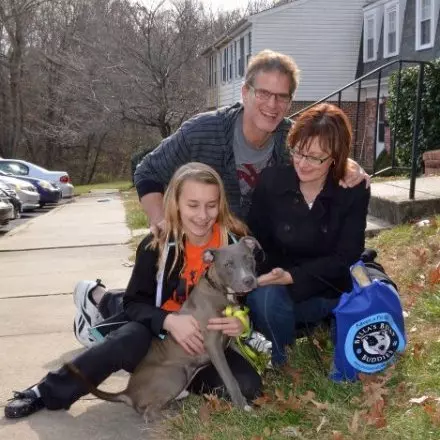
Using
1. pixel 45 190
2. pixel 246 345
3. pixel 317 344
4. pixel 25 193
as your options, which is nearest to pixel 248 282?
pixel 246 345

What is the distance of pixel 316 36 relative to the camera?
26000mm

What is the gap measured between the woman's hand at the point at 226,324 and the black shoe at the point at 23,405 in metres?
1.04

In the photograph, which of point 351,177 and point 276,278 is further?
point 351,177

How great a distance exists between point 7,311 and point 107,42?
26.3 meters

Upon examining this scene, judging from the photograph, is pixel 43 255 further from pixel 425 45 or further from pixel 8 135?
pixel 8 135

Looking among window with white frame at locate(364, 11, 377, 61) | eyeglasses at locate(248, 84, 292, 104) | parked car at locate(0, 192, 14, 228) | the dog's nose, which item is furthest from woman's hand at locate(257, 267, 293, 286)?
window with white frame at locate(364, 11, 377, 61)

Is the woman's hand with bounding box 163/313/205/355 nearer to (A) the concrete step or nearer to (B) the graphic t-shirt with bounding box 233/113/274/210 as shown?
(B) the graphic t-shirt with bounding box 233/113/274/210

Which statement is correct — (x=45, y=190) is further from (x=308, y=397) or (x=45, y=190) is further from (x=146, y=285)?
(x=308, y=397)

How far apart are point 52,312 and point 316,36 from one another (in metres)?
22.0

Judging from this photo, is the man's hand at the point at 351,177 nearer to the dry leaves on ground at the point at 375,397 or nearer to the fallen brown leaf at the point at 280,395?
the dry leaves on ground at the point at 375,397

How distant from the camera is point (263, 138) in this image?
173 inches

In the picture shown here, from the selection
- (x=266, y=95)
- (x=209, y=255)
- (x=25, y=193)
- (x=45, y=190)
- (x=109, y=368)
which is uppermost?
(x=266, y=95)

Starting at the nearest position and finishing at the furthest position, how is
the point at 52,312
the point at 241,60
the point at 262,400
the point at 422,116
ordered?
the point at 262,400 → the point at 52,312 → the point at 422,116 → the point at 241,60

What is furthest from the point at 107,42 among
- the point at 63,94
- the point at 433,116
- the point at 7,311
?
the point at 7,311
